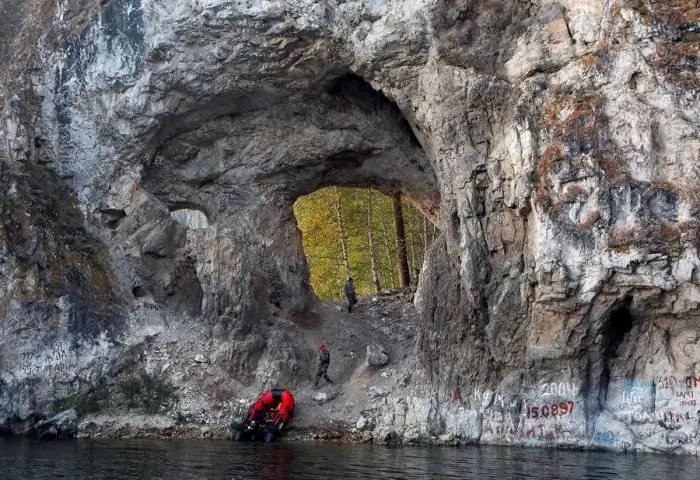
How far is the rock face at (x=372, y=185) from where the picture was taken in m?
22.1

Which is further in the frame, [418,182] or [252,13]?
[418,182]

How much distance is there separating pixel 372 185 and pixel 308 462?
46.8 feet

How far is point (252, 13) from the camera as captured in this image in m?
26.6

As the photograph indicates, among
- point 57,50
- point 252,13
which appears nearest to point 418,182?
point 252,13

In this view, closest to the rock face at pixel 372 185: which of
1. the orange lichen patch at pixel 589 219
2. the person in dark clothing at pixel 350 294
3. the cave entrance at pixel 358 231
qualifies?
the orange lichen patch at pixel 589 219

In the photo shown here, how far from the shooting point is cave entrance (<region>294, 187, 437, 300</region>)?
128ft

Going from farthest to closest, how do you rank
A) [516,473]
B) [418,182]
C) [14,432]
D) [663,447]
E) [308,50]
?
[418,182], [308,50], [14,432], [663,447], [516,473]

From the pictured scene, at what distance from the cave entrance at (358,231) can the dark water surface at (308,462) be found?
16.8 meters

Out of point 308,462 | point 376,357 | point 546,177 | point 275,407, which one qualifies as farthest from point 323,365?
point 546,177

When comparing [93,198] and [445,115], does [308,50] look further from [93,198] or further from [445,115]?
[93,198]

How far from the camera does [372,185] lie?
3175cm

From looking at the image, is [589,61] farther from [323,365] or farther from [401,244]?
[401,244]

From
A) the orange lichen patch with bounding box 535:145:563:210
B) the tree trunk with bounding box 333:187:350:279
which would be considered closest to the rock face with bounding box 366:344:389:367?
the orange lichen patch with bounding box 535:145:563:210

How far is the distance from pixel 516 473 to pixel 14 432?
14733mm
